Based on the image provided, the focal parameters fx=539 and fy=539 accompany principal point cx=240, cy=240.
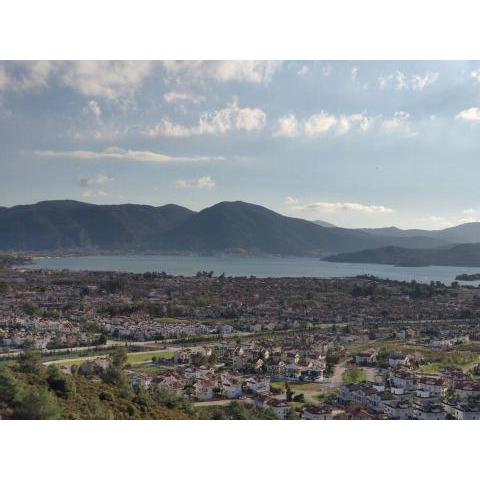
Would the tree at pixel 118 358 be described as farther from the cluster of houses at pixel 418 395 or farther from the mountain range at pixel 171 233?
the mountain range at pixel 171 233

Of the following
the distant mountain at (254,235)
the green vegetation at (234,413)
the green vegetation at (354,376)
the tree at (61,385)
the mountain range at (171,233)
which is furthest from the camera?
the mountain range at (171,233)

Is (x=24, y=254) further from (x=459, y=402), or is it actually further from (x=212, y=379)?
(x=459, y=402)

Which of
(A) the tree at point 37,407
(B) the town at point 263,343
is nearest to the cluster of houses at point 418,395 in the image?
(B) the town at point 263,343

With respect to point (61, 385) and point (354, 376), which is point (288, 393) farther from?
point (61, 385)

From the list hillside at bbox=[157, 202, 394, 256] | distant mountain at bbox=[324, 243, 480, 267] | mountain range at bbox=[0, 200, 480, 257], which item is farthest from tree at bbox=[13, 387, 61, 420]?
distant mountain at bbox=[324, 243, 480, 267]

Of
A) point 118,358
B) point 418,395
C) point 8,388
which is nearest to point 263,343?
point 118,358
